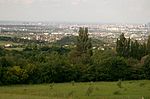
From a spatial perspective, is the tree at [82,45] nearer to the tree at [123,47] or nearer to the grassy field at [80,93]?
the tree at [123,47]

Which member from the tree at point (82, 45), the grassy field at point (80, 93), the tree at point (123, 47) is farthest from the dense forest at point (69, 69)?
the grassy field at point (80, 93)

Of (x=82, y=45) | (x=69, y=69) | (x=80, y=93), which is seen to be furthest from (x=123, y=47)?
(x=80, y=93)

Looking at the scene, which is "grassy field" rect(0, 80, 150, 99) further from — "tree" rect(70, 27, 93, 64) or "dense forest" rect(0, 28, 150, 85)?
"tree" rect(70, 27, 93, 64)

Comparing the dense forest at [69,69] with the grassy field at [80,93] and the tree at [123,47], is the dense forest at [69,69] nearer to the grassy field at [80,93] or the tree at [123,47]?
the tree at [123,47]

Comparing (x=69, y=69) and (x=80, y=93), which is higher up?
(x=80, y=93)

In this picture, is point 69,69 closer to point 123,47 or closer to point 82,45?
point 82,45

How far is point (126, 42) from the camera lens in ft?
276

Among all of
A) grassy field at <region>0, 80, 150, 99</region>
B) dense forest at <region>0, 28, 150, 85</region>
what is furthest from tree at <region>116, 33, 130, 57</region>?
grassy field at <region>0, 80, 150, 99</region>

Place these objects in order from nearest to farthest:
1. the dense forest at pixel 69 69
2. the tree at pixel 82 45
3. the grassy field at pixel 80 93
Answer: the grassy field at pixel 80 93
the dense forest at pixel 69 69
the tree at pixel 82 45

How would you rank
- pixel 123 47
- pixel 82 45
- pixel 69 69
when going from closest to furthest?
pixel 69 69 < pixel 123 47 < pixel 82 45

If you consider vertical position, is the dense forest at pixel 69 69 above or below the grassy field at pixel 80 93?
below

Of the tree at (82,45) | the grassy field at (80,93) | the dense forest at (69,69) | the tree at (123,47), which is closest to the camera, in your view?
the grassy field at (80,93)

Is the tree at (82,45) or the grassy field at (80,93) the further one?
the tree at (82,45)

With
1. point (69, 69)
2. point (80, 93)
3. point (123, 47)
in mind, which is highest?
point (80, 93)
